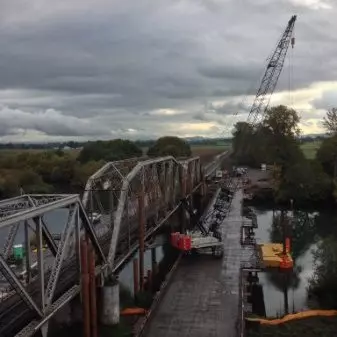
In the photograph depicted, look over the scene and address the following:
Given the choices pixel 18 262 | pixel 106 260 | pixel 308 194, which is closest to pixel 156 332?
pixel 106 260

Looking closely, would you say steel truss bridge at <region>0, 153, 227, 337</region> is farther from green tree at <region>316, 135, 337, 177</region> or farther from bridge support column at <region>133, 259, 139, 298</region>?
green tree at <region>316, 135, 337, 177</region>

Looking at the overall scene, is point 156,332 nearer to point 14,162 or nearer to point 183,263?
point 183,263

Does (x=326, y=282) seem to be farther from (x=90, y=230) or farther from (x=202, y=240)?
(x=90, y=230)

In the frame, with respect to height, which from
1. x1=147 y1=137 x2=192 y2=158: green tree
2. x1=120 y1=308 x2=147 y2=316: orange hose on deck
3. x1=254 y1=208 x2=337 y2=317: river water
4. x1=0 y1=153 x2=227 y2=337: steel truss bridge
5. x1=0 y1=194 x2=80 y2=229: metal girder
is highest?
x1=147 y1=137 x2=192 y2=158: green tree

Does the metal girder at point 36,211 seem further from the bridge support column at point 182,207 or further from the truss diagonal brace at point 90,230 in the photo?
the bridge support column at point 182,207

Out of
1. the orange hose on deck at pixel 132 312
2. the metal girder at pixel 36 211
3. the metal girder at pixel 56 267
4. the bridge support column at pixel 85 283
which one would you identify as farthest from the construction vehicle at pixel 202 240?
the metal girder at pixel 56 267

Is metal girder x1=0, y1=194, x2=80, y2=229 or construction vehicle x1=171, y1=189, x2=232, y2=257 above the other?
metal girder x1=0, y1=194, x2=80, y2=229

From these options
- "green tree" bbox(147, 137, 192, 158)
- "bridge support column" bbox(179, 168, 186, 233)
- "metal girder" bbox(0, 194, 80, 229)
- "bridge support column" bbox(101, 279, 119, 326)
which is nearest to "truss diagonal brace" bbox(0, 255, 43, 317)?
"metal girder" bbox(0, 194, 80, 229)
